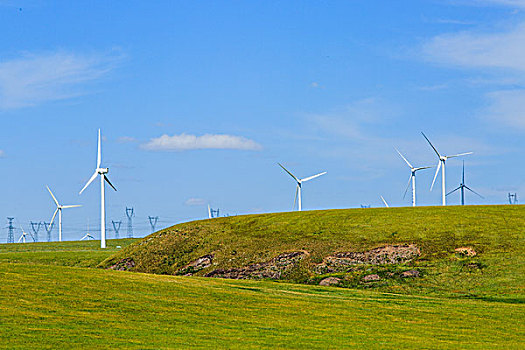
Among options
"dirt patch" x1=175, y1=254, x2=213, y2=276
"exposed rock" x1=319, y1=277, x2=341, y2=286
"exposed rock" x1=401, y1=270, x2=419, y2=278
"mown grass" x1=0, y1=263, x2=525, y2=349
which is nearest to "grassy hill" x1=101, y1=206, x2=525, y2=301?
"dirt patch" x1=175, y1=254, x2=213, y2=276

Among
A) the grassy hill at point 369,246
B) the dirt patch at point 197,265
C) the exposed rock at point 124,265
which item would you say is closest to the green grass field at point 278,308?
the grassy hill at point 369,246

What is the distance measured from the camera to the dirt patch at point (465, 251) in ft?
208

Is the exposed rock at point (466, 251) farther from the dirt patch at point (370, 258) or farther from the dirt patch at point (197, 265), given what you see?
the dirt patch at point (197, 265)

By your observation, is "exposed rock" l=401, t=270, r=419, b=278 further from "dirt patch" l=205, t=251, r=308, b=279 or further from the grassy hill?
"dirt patch" l=205, t=251, r=308, b=279

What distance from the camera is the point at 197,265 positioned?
7412 centimetres

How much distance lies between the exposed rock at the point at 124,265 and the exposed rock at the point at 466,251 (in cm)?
4040

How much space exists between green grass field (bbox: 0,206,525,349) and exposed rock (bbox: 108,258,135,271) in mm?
25663

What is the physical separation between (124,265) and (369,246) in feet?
107

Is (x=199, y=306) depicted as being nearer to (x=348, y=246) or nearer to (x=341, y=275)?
(x=341, y=275)

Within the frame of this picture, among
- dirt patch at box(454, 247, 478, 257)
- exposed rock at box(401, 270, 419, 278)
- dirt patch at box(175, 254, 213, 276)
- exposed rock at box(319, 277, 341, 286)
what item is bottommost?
exposed rock at box(319, 277, 341, 286)

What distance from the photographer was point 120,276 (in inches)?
1774

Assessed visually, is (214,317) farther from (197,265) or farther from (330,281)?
(197,265)

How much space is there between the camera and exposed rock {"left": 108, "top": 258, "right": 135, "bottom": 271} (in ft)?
264

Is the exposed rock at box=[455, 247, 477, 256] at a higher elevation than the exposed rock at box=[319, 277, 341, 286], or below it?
higher
